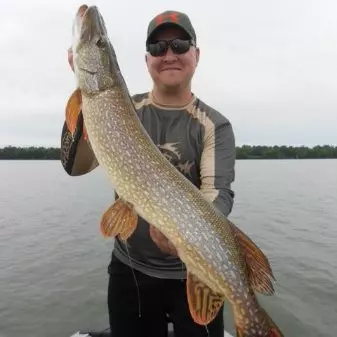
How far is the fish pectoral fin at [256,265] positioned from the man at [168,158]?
403 millimetres

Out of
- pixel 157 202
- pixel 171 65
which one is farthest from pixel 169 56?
pixel 157 202

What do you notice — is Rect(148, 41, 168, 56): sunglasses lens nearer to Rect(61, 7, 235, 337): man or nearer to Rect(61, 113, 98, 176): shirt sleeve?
Rect(61, 7, 235, 337): man

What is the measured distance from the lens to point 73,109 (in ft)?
9.23

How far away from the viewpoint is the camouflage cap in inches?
120

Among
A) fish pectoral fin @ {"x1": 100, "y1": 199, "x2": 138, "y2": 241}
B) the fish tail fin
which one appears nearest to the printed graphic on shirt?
fish pectoral fin @ {"x1": 100, "y1": 199, "x2": 138, "y2": 241}

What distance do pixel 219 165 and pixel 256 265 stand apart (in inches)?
28.9

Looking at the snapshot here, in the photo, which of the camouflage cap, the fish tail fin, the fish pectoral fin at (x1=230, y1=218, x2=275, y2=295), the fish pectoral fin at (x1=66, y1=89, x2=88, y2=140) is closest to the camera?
the fish tail fin

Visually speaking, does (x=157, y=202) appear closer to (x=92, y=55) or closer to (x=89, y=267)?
(x=92, y=55)

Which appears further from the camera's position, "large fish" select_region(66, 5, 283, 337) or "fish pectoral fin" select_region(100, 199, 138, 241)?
"fish pectoral fin" select_region(100, 199, 138, 241)

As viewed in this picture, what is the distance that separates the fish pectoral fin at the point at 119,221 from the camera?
2.59 metres

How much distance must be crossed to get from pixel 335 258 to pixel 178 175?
959 centimetres

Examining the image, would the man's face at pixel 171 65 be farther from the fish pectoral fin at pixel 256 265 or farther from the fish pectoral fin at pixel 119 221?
the fish pectoral fin at pixel 256 265

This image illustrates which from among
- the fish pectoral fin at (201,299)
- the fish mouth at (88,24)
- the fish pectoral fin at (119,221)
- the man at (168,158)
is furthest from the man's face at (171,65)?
the fish pectoral fin at (201,299)

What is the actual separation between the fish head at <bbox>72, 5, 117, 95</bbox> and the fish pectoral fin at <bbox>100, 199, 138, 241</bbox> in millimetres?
800
